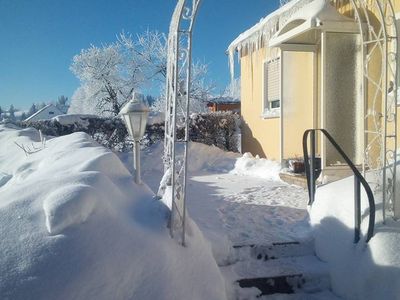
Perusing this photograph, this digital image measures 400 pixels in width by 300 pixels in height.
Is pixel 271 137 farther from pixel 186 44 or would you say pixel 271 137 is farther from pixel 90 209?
pixel 90 209

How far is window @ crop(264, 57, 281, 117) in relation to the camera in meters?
9.59

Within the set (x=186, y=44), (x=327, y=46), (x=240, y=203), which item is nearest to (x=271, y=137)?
(x=327, y=46)

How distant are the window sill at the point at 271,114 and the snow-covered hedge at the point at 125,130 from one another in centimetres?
204

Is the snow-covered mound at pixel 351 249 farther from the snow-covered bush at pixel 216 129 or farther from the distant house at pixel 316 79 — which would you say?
the snow-covered bush at pixel 216 129

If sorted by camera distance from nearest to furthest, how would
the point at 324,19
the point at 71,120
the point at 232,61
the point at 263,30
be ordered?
the point at 324,19 → the point at 263,30 → the point at 232,61 → the point at 71,120

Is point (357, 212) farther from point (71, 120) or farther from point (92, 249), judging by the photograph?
point (71, 120)

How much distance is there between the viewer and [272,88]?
389 inches

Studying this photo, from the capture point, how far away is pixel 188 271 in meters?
2.76

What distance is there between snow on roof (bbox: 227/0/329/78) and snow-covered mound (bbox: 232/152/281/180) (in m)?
2.74

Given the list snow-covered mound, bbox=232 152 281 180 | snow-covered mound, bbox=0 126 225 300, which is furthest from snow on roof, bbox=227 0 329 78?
snow-covered mound, bbox=0 126 225 300

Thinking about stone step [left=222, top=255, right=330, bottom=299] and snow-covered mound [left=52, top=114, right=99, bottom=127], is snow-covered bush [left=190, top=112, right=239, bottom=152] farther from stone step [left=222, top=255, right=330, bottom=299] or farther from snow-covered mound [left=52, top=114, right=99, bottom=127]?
stone step [left=222, top=255, right=330, bottom=299]

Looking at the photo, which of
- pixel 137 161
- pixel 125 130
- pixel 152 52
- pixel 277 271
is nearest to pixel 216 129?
pixel 125 130

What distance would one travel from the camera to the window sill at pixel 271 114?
938 centimetres

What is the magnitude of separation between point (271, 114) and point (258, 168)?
158 centimetres
